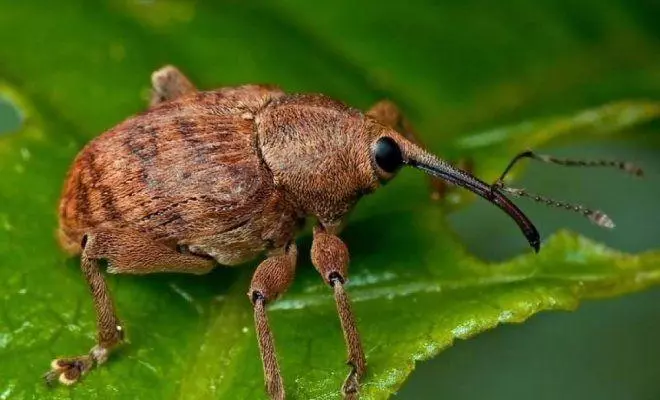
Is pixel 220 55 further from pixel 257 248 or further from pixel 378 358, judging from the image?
pixel 378 358

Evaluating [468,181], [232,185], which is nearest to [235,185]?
[232,185]

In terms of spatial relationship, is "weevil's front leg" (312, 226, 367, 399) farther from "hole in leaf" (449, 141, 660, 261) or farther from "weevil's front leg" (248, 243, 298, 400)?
"hole in leaf" (449, 141, 660, 261)

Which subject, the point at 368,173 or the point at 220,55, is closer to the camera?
the point at 368,173

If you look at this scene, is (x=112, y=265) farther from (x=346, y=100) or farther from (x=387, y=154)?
(x=346, y=100)

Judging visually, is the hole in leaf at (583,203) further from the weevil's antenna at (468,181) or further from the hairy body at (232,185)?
the hairy body at (232,185)

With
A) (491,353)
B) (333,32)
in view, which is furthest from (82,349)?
(491,353)

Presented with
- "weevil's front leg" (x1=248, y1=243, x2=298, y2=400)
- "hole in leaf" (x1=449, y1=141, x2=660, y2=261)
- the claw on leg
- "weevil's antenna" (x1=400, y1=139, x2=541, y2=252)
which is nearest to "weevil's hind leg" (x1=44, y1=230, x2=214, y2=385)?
the claw on leg
